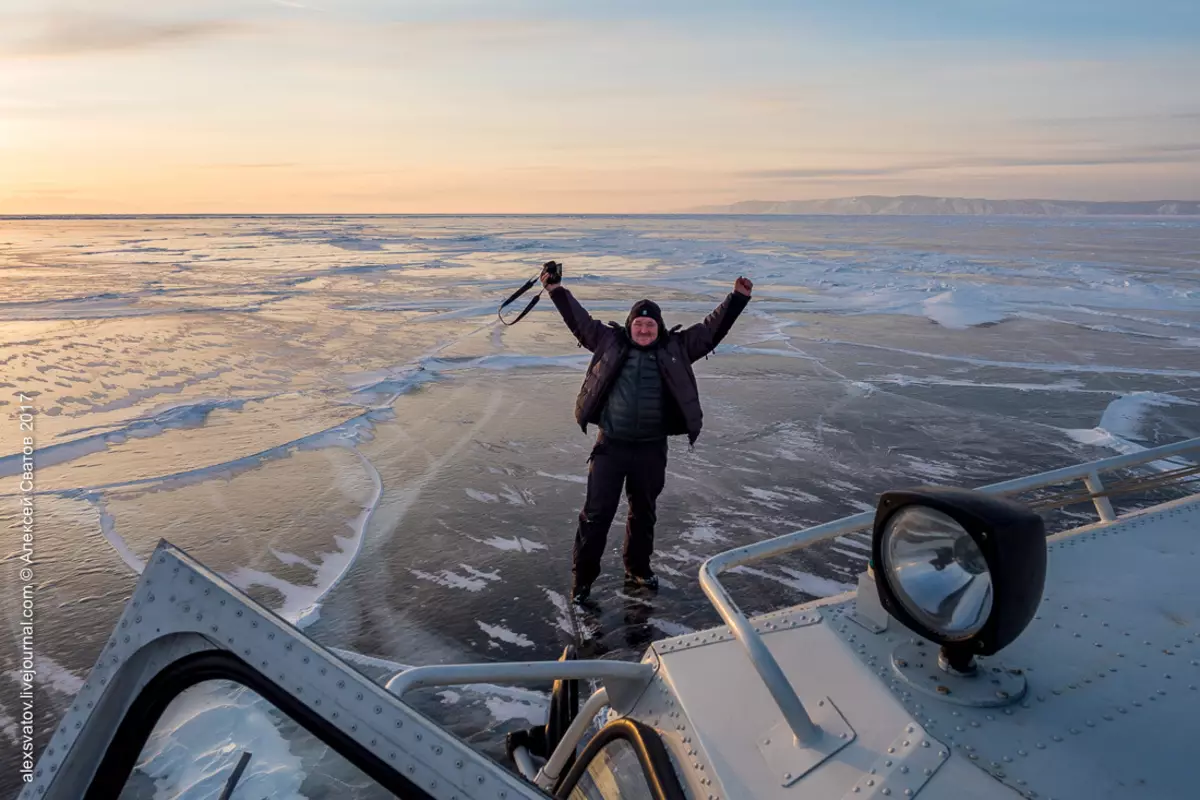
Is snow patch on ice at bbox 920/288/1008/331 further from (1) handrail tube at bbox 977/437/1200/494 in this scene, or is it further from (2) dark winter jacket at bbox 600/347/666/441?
(1) handrail tube at bbox 977/437/1200/494

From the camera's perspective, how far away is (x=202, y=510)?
6797mm

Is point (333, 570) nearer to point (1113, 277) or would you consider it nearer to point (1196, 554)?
point (1196, 554)

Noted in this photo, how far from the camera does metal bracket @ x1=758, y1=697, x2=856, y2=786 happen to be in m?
1.83

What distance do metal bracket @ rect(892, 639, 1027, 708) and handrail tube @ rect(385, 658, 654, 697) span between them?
29.5 inches

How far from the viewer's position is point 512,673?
2.23m

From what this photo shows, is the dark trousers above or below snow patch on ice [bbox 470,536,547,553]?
above

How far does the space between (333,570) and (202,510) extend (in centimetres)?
175

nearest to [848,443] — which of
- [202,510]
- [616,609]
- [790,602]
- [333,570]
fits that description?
[790,602]

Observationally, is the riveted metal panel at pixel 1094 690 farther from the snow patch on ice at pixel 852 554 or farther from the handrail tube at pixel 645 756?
the snow patch on ice at pixel 852 554

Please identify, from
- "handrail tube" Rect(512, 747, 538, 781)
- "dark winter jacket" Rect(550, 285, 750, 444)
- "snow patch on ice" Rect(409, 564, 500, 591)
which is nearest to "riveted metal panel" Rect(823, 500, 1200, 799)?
"handrail tube" Rect(512, 747, 538, 781)

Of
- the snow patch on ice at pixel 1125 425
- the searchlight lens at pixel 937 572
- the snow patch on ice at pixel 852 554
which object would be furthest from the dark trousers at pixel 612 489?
the snow patch on ice at pixel 1125 425

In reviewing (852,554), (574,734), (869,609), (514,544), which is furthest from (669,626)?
(869,609)

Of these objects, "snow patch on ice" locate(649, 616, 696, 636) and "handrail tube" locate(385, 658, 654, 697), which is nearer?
"handrail tube" locate(385, 658, 654, 697)

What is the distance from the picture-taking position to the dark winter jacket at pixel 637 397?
491 centimetres
